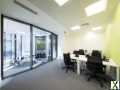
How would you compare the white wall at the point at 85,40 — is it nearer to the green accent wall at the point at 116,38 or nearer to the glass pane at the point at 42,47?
the glass pane at the point at 42,47

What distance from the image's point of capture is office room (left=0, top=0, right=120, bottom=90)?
335cm

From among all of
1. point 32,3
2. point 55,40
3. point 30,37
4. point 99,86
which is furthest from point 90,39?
point 32,3

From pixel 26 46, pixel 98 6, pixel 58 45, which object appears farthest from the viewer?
pixel 58 45

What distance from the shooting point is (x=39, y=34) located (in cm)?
741

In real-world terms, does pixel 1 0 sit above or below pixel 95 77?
above

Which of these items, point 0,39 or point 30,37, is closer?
point 0,39

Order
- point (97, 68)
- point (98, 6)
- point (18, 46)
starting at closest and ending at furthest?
1. point (98, 6)
2. point (97, 68)
3. point (18, 46)

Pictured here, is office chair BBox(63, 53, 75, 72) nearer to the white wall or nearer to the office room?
the office room

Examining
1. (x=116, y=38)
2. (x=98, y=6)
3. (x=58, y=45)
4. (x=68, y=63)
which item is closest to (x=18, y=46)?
(x=68, y=63)

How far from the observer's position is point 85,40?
32.7 feet

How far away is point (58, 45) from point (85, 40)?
2.50 m

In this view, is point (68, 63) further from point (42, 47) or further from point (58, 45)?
point (58, 45)

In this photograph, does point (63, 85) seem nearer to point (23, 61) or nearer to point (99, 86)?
point (99, 86)

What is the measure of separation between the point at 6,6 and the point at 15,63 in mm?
4072
